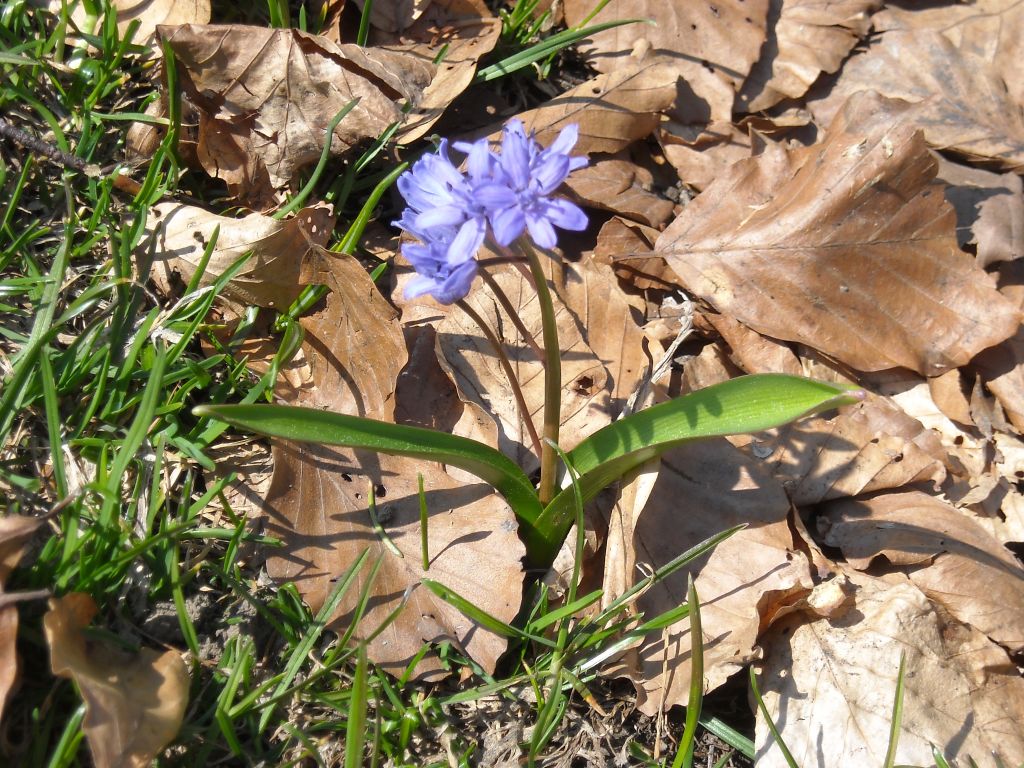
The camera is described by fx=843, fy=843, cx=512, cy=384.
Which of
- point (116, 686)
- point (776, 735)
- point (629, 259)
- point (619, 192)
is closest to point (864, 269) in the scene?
point (629, 259)

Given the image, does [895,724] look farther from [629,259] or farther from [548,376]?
[629,259]

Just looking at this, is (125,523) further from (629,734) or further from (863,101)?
(863,101)

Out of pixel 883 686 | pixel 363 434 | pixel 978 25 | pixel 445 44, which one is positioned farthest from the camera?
pixel 978 25

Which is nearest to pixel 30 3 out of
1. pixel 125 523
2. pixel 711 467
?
pixel 125 523

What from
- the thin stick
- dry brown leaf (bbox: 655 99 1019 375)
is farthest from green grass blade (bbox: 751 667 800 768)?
dry brown leaf (bbox: 655 99 1019 375)

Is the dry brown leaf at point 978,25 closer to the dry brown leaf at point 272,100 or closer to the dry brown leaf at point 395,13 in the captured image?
the dry brown leaf at point 395,13

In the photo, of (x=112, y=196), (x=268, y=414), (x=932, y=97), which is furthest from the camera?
(x=932, y=97)
